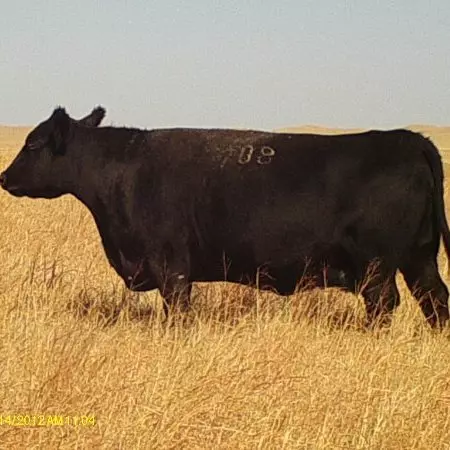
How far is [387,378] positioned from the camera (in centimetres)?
503

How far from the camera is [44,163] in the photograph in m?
7.85

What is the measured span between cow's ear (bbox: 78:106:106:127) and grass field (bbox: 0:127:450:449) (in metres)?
1.53

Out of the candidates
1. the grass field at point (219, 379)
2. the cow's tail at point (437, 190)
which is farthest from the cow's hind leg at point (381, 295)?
the cow's tail at point (437, 190)

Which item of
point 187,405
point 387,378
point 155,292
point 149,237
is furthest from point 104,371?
point 155,292

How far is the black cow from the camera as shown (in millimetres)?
6977

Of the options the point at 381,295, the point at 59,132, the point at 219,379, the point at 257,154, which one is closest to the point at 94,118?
the point at 59,132

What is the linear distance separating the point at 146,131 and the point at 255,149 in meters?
0.97

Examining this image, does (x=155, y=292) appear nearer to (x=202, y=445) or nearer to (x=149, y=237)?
(x=149, y=237)

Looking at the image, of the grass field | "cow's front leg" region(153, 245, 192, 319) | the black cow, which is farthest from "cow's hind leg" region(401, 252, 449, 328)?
"cow's front leg" region(153, 245, 192, 319)

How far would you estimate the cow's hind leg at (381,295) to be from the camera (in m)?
6.97

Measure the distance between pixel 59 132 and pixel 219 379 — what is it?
369 cm

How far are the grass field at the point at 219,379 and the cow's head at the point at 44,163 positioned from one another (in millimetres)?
932

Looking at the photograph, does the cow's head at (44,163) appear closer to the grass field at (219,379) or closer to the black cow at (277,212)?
the black cow at (277,212)
